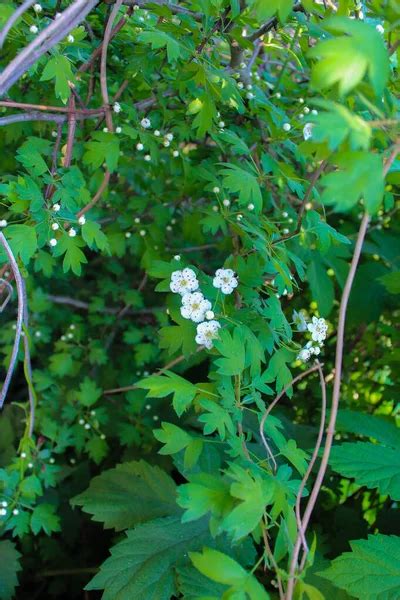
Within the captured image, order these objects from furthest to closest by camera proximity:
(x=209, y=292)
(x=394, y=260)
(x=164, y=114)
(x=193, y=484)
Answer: (x=394, y=260) → (x=164, y=114) → (x=209, y=292) → (x=193, y=484)

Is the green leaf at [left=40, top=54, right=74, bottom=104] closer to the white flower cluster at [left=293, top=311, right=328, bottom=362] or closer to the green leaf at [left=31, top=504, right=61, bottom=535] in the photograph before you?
the white flower cluster at [left=293, top=311, right=328, bottom=362]

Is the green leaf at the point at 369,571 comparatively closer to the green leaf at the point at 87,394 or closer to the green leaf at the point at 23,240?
the green leaf at the point at 23,240

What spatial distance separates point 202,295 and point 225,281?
60 millimetres

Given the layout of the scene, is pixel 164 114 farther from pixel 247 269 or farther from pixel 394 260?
pixel 394 260

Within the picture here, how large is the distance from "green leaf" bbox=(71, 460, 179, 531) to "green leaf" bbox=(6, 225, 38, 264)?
2.22ft

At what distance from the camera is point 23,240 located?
127 cm

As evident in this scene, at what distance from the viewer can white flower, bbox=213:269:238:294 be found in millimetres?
1309

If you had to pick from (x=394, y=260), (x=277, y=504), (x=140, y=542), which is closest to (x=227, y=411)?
(x=277, y=504)

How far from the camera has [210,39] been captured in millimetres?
1449

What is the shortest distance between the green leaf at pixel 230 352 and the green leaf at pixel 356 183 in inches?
17.0

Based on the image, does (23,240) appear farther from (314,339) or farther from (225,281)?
(314,339)

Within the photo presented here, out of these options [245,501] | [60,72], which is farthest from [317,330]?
[60,72]

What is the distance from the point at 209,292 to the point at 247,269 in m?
0.11

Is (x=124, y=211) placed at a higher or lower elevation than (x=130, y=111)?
lower
